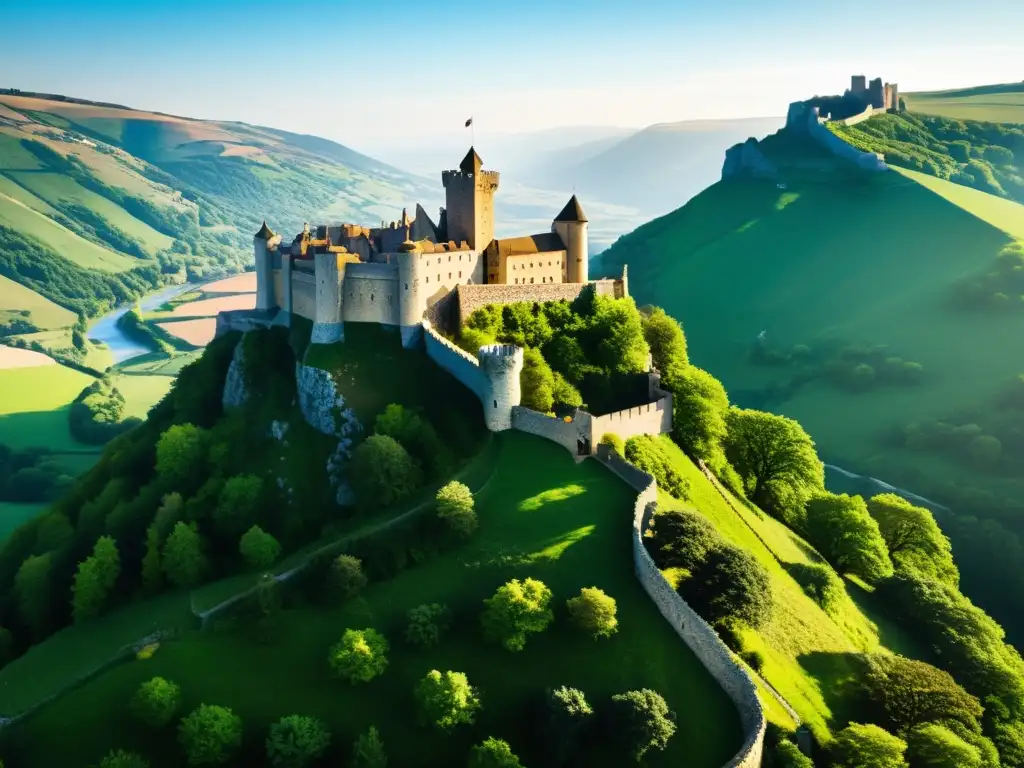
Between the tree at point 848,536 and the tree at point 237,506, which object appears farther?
the tree at point 848,536

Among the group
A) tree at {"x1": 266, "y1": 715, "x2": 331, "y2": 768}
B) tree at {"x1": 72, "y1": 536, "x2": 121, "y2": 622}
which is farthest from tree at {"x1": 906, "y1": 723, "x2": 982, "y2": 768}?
tree at {"x1": 72, "y1": 536, "x2": 121, "y2": 622}

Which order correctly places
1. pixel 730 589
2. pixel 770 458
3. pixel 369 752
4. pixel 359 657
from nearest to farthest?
pixel 369 752
pixel 359 657
pixel 730 589
pixel 770 458

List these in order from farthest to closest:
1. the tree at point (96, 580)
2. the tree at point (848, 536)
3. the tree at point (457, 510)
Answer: the tree at point (848, 536) → the tree at point (96, 580) → the tree at point (457, 510)

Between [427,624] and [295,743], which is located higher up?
[427,624]

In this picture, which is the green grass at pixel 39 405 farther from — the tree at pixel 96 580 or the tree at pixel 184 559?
the tree at pixel 184 559

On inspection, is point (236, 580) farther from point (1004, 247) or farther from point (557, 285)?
point (1004, 247)

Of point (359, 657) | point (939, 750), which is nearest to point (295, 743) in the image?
point (359, 657)

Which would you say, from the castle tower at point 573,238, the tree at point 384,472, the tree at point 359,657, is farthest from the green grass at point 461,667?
the castle tower at point 573,238

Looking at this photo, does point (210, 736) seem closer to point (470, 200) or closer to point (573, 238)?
point (470, 200)
